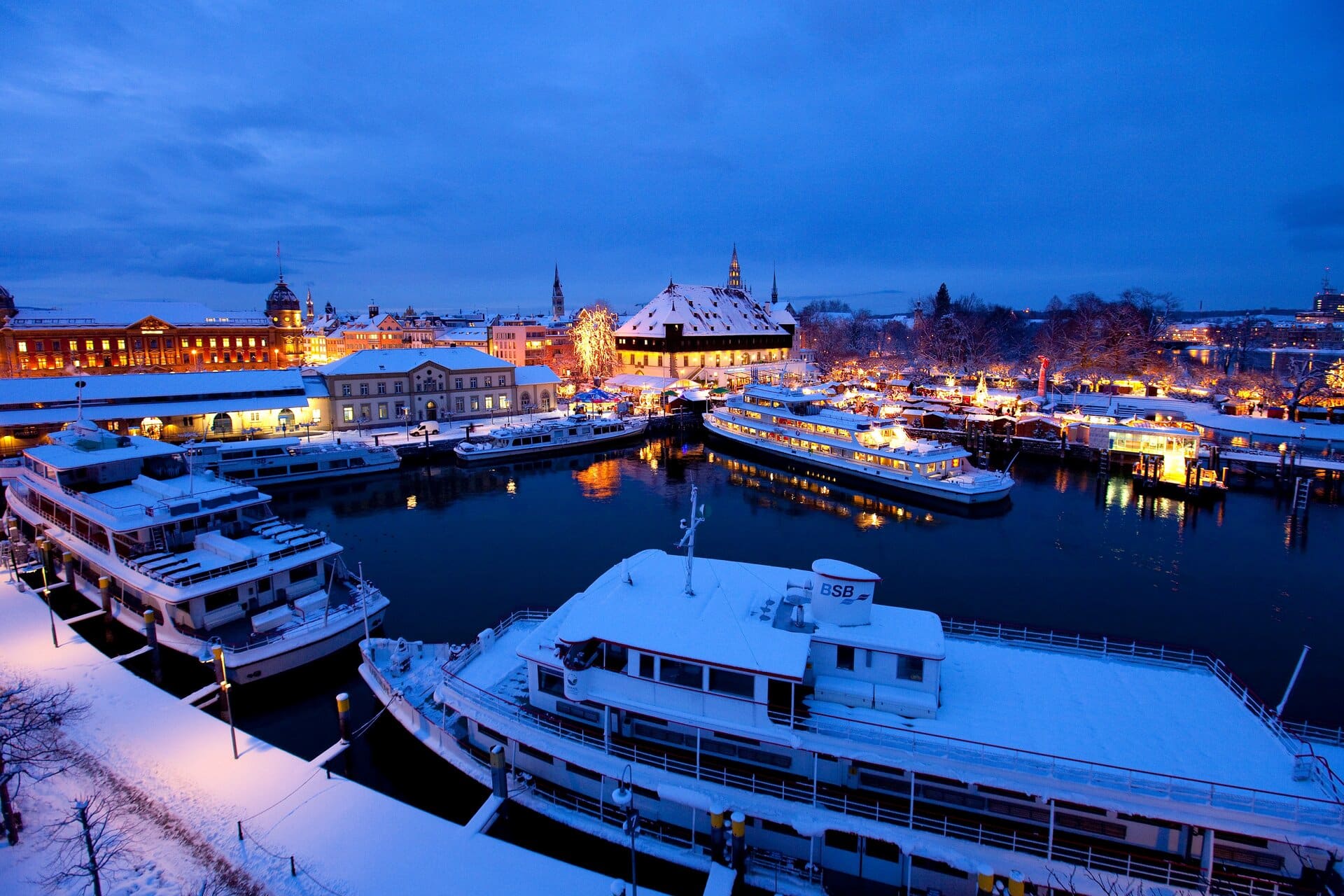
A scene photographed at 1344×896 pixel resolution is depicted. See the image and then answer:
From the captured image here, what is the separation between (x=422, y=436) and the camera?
57.9 metres

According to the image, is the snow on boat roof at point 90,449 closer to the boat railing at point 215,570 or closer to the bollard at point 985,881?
the boat railing at point 215,570

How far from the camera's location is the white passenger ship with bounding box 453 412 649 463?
179ft

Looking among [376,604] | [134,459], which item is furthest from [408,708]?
[134,459]

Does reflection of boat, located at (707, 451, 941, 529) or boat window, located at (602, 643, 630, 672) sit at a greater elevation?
boat window, located at (602, 643, 630, 672)

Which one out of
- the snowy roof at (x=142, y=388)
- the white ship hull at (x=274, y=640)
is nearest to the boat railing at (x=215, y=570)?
the white ship hull at (x=274, y=640)

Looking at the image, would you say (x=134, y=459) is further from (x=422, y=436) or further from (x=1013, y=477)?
(x=1013, y=477)

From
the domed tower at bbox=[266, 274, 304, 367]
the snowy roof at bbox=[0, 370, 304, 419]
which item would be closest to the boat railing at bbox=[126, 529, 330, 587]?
the snowy roof at bbox=[0, 370, 304, 419]

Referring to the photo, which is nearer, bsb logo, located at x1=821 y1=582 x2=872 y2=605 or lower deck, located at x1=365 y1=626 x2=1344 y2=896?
lower deck, located at x1=365 y1=626 x2=1344 y2=896

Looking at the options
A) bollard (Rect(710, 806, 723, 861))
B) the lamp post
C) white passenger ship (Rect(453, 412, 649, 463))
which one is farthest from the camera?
white passenger ship (Rect(453, 412, 649, 463))

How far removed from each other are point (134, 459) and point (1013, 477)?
5289cm

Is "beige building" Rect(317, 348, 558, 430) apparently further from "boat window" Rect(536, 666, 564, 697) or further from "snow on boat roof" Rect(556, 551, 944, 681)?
"boat window" Rect(536, 666, 564, 697)

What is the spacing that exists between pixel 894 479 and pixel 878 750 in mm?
35625

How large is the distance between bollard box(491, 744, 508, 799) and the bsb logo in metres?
8.08

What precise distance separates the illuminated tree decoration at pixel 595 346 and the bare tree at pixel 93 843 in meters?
80.3
